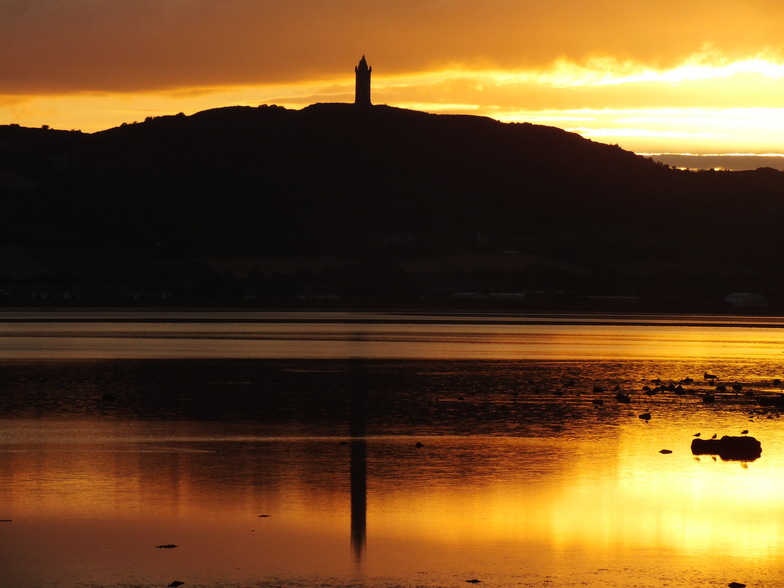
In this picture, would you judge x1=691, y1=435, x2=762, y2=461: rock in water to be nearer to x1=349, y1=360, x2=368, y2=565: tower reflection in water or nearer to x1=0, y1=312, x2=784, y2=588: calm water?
x1=0, y1=312, x2=784, y2=588: calm water

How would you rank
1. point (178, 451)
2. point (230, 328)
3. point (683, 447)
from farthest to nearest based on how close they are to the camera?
point (230, 328) < point (683, 447) < point (178, 451)

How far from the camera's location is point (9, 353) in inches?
2842

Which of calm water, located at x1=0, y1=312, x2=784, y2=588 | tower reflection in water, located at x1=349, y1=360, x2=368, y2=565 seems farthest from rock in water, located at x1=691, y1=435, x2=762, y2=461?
tower reflection in water, located at x1=349, y1=360, x2=368, y2=565

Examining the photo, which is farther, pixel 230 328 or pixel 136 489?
pixel 230 328

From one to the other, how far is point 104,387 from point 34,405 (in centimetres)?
826

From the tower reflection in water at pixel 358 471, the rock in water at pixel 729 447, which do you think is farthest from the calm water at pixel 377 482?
the rock in water at pixel 729 447

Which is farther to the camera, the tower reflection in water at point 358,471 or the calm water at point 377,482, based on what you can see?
the tower reflection in water at point 358,471

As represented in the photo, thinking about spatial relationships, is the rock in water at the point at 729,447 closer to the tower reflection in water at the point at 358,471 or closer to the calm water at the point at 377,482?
the calm water at the point at 377,482

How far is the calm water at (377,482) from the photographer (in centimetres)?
1873

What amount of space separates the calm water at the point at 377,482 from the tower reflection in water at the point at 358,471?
0.08 meters

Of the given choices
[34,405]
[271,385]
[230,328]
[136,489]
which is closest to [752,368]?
[271,385]

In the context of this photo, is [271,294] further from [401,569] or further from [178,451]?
[401,569]

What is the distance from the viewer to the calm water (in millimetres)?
18734

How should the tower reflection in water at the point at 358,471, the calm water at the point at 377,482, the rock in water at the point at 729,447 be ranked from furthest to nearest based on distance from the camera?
1. the rock in water at the point at 729,447
2. the tower reflection in water at the point at 358,471
3. the calm water at the point at 377,482
